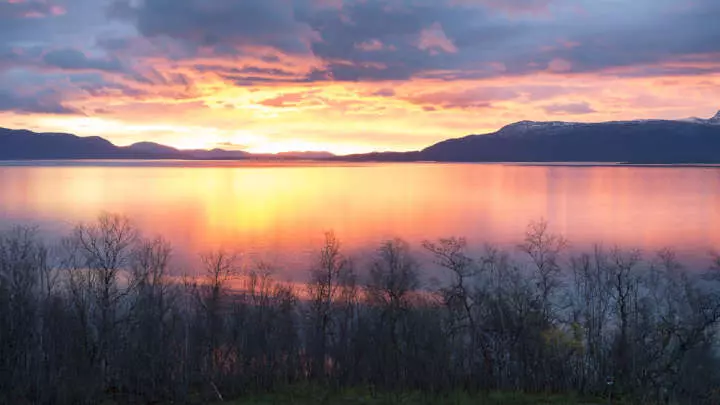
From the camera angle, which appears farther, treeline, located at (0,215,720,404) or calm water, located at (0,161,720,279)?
calm water, located at (0,161,720,279)

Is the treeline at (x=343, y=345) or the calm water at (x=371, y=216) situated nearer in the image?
the treeline at (x=343, y=345)

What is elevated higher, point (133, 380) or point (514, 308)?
point (514, 308)

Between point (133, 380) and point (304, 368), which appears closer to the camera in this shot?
point (133, 380)

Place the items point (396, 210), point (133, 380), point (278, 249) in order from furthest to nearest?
point (396, 210) → point (278, 249) → point (133, 380)

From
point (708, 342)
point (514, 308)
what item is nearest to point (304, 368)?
point (514, 308)

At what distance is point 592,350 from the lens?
86.6 feet

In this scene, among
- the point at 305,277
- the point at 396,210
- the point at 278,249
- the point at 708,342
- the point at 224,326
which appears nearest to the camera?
the point at 708,342

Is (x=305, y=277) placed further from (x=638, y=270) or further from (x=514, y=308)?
(x=638, y=270)

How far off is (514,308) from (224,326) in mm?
12810

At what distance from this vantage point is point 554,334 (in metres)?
26.6

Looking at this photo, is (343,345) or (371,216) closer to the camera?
(343,345)

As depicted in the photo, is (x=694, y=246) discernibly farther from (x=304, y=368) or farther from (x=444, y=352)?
(x=304, y=368)

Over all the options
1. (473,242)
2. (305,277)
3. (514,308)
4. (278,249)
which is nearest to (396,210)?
(473,242)

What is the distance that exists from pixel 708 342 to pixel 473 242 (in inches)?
1102
